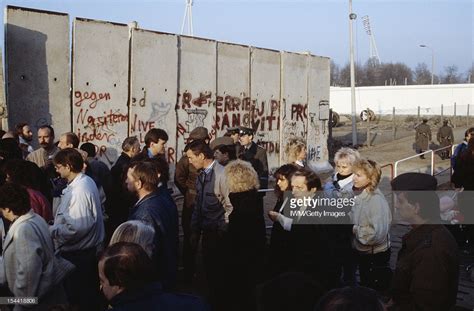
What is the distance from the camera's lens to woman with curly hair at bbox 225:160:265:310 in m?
4.71

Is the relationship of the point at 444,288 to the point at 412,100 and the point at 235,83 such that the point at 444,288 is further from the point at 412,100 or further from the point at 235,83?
the point at 412,100

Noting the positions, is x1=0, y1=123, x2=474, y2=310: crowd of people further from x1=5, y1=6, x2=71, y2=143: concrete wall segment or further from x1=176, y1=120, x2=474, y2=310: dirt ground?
x1=5, y1=6, x2=71, y2=143: concrete wall segment

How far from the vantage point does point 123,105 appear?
35.8 feet

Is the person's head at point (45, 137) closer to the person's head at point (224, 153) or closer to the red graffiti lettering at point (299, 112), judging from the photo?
the person's head at point (224, 153)

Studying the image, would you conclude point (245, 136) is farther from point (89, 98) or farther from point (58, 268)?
point (58, 268)

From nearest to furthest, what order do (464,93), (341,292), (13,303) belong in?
(341,292)
(13,303)
(464,93)

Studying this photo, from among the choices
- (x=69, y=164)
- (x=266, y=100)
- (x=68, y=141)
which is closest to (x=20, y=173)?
(x=69, y=164)

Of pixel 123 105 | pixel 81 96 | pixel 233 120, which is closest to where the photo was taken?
pixel 81 96

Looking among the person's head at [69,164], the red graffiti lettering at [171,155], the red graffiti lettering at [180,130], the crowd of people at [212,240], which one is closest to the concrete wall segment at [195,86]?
the red graffiti lettering at [180,130]

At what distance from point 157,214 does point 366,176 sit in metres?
2.15

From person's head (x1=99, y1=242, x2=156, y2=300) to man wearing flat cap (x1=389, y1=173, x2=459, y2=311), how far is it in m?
1.67

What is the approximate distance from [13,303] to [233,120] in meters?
10.6

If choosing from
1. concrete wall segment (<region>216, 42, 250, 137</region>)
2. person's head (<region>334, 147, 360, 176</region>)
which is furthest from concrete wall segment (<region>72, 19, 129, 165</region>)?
person's head (<region>334, 147, 360, 176</region>)

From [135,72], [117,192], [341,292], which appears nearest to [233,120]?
[135,72]
